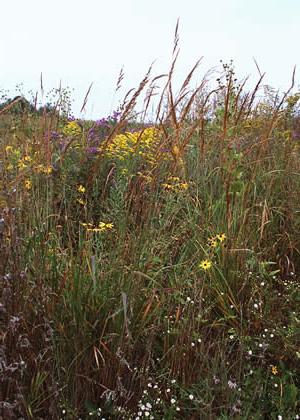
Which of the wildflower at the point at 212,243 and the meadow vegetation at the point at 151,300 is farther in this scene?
the wildflower at the point at 212,243

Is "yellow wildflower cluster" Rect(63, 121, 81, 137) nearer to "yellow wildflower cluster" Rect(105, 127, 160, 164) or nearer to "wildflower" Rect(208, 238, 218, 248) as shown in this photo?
"yellow wildflower cluster" Rect(105, 127, 160, 164)

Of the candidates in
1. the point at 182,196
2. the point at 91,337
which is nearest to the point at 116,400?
the point at 91,337

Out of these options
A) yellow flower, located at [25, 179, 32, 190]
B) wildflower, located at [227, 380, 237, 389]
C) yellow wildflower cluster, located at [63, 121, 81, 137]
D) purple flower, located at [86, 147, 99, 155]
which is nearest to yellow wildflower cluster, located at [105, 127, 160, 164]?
purple flower, located at [86, 147, 99, 155]

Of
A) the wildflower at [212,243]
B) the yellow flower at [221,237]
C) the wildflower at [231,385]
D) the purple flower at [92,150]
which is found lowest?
the wildflower at [231,385]

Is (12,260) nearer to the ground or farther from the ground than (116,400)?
farther from the ground

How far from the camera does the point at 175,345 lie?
2203 mm

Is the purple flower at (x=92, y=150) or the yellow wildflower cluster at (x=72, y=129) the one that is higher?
the yellow wildflower cluster at (x=72, y=129)

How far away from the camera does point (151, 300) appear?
Answer: 2.13 metres

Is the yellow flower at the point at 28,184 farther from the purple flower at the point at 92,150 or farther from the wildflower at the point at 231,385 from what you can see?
the wildflower at the point at 231,385

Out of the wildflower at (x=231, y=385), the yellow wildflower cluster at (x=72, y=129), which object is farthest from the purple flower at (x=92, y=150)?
the wildflower at (x=231, y=385)

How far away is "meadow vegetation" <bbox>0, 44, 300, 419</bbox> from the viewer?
200cm

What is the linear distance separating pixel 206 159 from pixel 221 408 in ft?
5.45

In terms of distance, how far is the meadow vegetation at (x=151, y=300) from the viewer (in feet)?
6.56

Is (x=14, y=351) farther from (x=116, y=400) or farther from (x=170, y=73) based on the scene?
(x=170, y=73)
